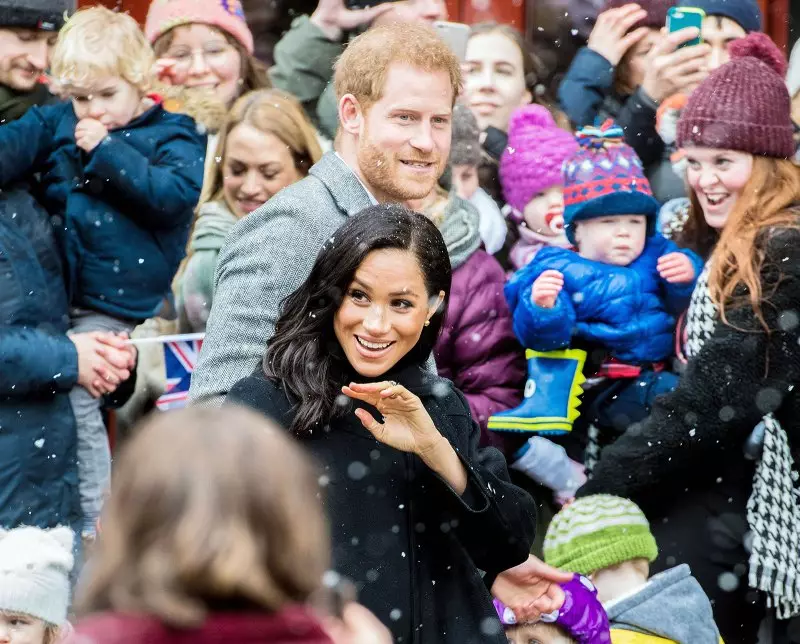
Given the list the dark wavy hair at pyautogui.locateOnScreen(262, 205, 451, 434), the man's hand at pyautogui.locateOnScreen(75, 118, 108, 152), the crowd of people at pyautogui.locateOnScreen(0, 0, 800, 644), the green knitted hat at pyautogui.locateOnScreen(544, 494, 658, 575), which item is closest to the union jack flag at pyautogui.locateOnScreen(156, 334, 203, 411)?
the crowd of people at pyautogui.locateOnScreen(0, 0, 800, 644)

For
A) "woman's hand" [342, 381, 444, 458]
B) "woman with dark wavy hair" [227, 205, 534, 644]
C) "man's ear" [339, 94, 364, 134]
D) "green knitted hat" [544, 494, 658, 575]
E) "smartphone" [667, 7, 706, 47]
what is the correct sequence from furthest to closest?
"smartphone" [667, 7, 706, 47]
"green knitted hat" [544, 494, 658, 575]
"man's ear" [339, 94, 364, 134]
"woman with dark wavy hair" [227, 205, 534, 644]
"woman's hand" [342, 381, 444, 458]

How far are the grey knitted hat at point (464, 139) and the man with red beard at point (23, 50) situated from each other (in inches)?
67.9

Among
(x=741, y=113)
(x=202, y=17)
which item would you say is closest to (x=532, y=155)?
(x=741, y=113)

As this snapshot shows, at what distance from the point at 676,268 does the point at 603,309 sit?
1.03 feet

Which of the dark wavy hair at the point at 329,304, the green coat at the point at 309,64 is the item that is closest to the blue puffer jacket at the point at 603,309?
the green coat at the point at 309,64

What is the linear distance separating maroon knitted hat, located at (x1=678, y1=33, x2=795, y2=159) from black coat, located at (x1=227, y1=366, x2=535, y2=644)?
2336mm

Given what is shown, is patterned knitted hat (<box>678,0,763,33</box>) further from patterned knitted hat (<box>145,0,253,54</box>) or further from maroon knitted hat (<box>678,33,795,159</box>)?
patterned knitted hat (<box>145,0,253,54</box>)

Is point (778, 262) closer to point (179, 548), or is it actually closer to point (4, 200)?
point (4, 200)

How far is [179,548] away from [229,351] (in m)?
1.72

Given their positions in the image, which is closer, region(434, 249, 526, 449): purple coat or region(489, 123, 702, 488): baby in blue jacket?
region(489, 123, 702, 488): baby in blue jacket

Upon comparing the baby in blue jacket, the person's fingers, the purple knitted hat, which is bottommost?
the purple knitted hat

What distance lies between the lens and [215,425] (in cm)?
204

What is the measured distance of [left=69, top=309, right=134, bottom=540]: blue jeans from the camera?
5465 mm

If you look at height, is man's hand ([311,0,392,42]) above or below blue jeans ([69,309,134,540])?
above
